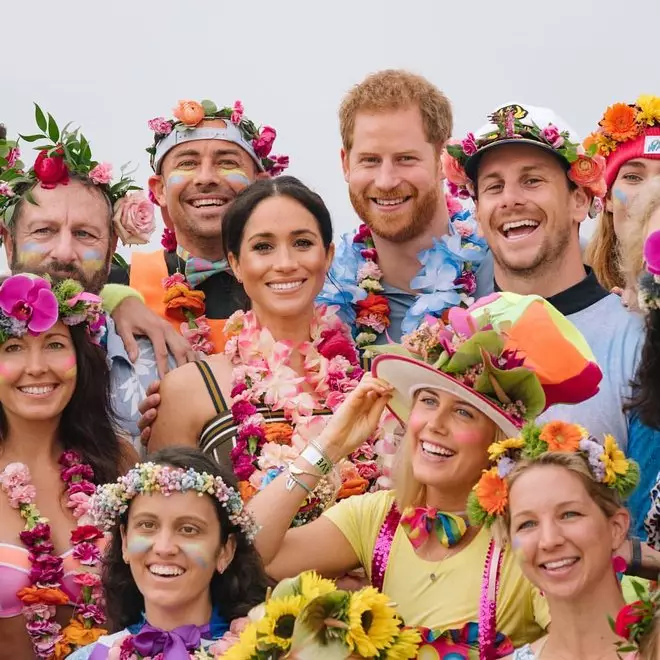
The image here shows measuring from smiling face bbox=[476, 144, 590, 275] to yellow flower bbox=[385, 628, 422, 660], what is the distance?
2.29 m

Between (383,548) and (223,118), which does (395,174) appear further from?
(383,548)

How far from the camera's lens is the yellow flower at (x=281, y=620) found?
4.91m

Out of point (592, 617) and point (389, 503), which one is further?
point (389, 503)

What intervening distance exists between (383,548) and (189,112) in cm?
307

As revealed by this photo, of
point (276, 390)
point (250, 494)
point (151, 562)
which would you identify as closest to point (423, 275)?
point (276, 390)

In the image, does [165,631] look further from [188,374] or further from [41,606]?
[188,374]

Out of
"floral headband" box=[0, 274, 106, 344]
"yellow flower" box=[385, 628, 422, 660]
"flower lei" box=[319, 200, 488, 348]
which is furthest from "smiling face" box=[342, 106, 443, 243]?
"yellow flower" box=[385, 628, 422, 660]

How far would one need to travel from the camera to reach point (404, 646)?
505cm

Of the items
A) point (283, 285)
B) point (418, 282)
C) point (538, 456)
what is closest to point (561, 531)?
point (538, 456)

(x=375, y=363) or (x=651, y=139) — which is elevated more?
(x=651, y=139)

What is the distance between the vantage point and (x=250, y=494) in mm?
6355

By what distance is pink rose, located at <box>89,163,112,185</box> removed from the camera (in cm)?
733

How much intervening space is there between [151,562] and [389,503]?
0.91 meters

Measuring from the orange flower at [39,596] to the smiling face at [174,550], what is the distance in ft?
1.52
